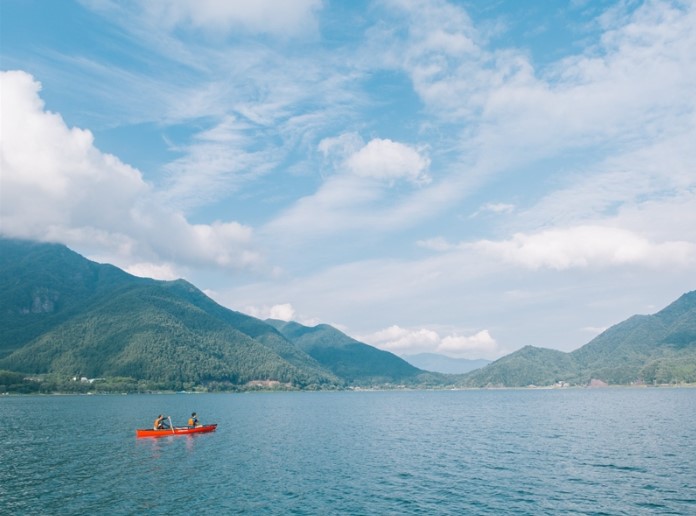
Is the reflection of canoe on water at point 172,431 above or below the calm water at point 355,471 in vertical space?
above

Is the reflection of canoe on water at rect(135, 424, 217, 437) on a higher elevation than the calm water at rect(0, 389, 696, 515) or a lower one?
higher

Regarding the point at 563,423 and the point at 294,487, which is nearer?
the point at 294,487

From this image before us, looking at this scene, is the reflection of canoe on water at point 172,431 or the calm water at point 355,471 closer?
the calm water at point 355,471

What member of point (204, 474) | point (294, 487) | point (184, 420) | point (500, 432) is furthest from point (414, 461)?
point (184, 420)

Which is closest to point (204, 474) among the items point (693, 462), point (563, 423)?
point (693, 462)

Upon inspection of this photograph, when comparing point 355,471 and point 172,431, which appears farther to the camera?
point 172,431

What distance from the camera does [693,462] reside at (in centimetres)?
7675

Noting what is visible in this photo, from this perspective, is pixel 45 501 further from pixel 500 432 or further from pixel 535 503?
pixel 500 432

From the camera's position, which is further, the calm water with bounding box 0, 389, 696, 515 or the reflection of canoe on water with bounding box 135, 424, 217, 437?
the reflection of canoe on water with bounding box 135, 424, 217, 437

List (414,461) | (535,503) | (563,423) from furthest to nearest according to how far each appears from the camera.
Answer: (563,423) < (414,461) < (535,503)

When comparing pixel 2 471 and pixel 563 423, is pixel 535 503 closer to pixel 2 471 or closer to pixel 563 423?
pixel 2 471

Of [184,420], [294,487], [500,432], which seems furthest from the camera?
[184,420]

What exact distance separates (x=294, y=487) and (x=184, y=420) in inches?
4315

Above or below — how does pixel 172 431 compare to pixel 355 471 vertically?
above
